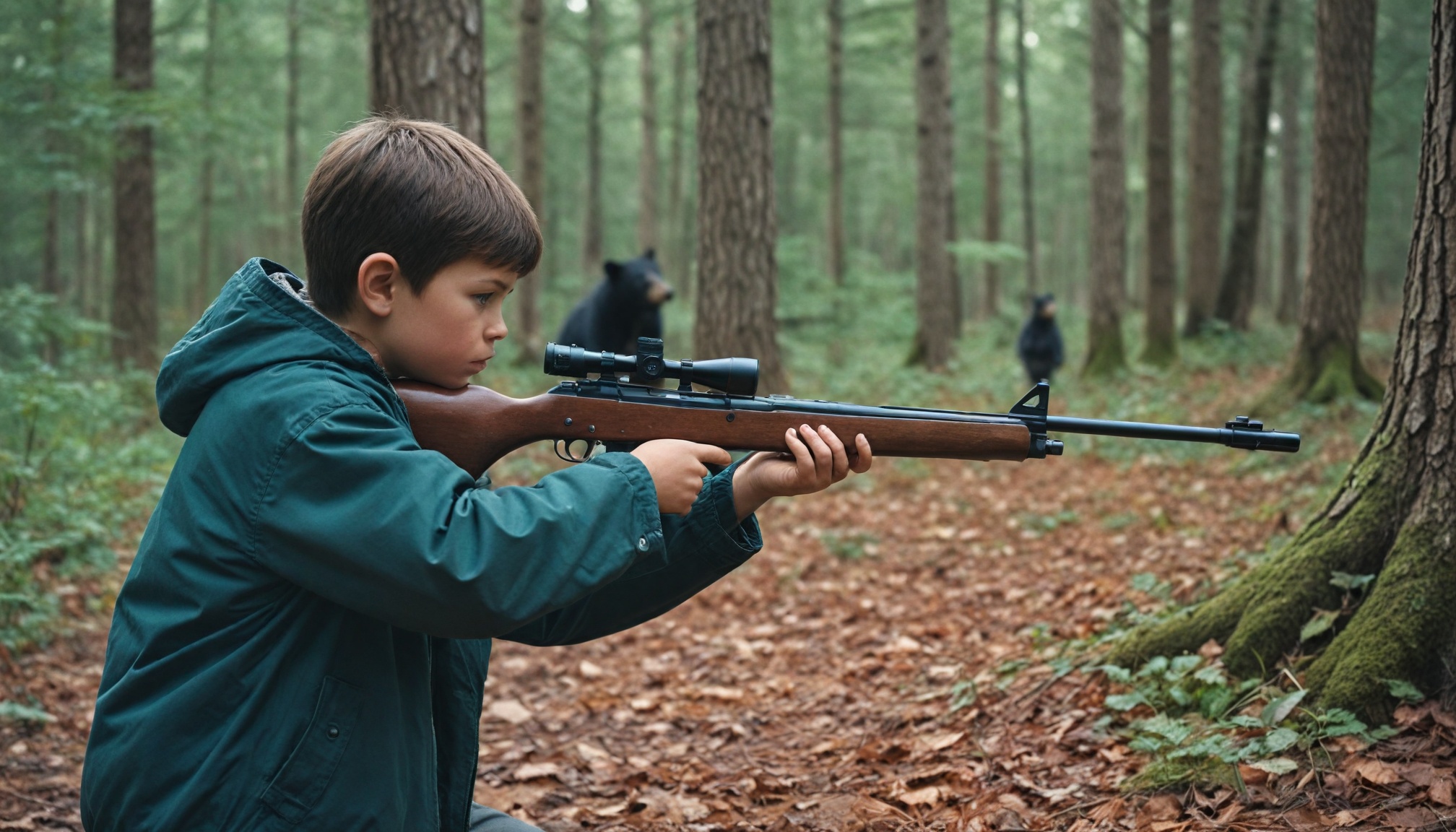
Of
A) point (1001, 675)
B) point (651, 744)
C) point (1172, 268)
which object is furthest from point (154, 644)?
point (1172, 268)

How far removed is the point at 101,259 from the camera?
2980 cm

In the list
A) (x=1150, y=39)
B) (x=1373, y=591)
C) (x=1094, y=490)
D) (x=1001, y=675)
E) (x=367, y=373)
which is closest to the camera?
(x=367, y=373)

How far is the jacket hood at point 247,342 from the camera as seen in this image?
1.93 metres

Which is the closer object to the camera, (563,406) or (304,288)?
(304,288)

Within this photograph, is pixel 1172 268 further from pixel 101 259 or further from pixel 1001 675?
pixel 101 259

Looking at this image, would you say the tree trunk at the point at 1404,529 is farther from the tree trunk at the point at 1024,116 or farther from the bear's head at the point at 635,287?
the tree trunk at the point at 1024,116

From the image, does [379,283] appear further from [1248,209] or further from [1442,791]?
[1248,209]

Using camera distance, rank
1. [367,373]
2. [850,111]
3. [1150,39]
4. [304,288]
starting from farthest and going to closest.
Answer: [850,111] < [1150,39] < [304,288] < [367,373]

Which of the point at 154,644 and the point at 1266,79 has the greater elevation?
the point at 1266,79

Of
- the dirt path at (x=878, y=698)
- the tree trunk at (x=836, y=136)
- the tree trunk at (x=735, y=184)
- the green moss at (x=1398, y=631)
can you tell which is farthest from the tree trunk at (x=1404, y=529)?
the tree trunk at (x=836, y=136)

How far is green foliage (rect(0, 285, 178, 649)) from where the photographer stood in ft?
16.7

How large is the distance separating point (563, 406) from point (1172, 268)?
49.9 feet

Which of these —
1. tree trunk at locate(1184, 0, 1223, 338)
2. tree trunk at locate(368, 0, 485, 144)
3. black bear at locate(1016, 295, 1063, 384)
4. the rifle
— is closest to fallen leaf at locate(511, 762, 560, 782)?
the rifle

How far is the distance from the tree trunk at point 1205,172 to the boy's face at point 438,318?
17.6 m
